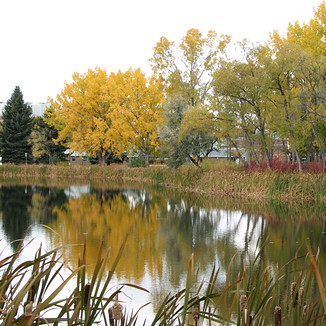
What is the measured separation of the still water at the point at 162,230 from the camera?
31.2 feet

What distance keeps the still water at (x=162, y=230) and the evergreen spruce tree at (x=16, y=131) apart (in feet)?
96.3

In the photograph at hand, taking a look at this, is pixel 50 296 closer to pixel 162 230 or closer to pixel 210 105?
pixel 162 230

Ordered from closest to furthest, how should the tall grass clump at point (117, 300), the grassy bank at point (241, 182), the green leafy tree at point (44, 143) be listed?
the tall grass clump at point (117, 300), the grassy bank at point (241, 182), the green leafy tree at point (44, 143)

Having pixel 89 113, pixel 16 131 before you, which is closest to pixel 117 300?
pixel 89 113

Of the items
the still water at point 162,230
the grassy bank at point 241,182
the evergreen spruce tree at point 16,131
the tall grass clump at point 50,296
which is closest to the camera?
the tall grass clump at point 50,296

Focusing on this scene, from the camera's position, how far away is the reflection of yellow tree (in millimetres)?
10220

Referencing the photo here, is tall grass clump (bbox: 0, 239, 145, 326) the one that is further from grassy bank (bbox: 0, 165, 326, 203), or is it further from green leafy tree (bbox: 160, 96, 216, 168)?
green leafy tree (bbox: 160, 96, 216, 168)

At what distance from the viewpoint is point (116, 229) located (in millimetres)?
14961

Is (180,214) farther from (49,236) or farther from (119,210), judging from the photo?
(49,236)

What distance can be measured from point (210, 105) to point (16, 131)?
1253 inches

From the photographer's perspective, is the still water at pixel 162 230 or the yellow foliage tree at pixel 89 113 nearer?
the still water at pixel 162 230

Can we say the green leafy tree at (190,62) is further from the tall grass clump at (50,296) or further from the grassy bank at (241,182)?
the tall grass clump at (50,296)

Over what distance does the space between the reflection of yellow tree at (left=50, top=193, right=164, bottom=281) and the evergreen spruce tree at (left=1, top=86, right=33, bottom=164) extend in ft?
103

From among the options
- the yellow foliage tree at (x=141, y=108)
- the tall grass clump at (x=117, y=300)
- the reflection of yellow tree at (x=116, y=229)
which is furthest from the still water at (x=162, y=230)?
the yellow foliage tree at (x=141, y=108)
